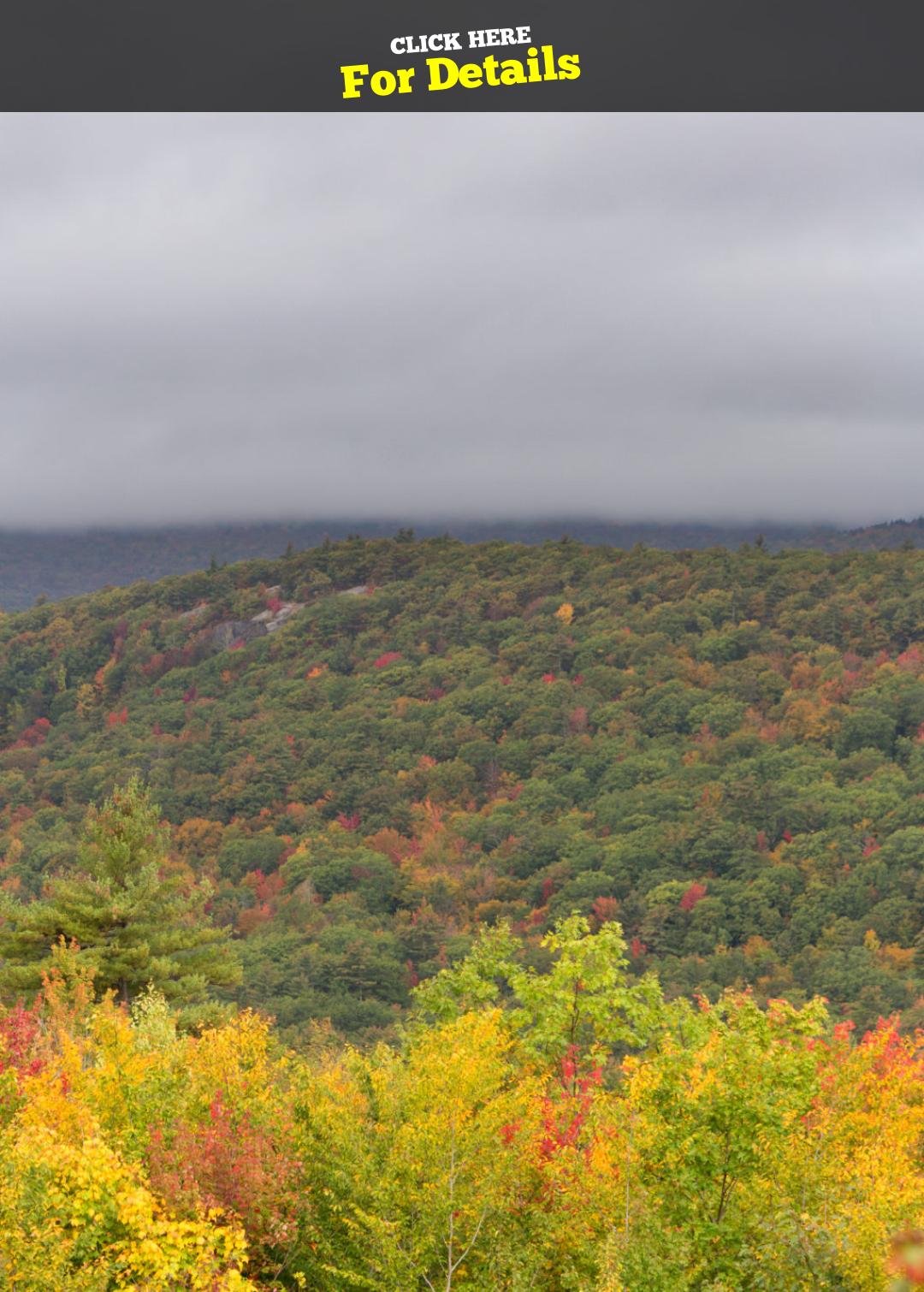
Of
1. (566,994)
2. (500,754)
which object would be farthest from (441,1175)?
(500,754)

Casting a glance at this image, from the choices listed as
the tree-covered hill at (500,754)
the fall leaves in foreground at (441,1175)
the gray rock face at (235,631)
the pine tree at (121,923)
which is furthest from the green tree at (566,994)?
the gray rock face at (235,631)

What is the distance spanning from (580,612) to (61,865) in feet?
253

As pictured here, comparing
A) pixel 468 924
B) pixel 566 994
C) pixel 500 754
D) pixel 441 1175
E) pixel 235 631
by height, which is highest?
pixel 235 631

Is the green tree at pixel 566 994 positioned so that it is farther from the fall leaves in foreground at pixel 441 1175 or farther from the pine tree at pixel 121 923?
the pine tree at pixel 121 923

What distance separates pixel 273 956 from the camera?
7150 centimetres

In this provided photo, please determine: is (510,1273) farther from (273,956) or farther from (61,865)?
(61,865)

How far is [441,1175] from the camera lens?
1458cm

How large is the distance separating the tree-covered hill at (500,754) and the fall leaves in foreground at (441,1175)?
40285mm

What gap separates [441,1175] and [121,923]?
861 inches

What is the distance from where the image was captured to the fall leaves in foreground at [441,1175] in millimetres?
11938

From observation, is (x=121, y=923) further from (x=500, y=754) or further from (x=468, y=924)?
(x=500, y=754)

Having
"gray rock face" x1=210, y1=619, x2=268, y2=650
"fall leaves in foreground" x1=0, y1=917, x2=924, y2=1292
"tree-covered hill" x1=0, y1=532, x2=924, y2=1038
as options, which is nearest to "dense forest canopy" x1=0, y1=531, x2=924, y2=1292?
"fall leaves in foreground" x1=0, y1=917, x2=924, y2=1292

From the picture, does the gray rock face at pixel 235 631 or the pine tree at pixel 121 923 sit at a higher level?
the gray rock face at pixel 235 631

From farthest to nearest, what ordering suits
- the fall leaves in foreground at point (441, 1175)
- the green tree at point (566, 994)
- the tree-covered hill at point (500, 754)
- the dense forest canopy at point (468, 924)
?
the tree-covered hill at point (500, 754) < the green tree at point (566, 994) < the dense forest canopy at point (468, 924) < the fall leaves in foreground at point (441, 1175)
